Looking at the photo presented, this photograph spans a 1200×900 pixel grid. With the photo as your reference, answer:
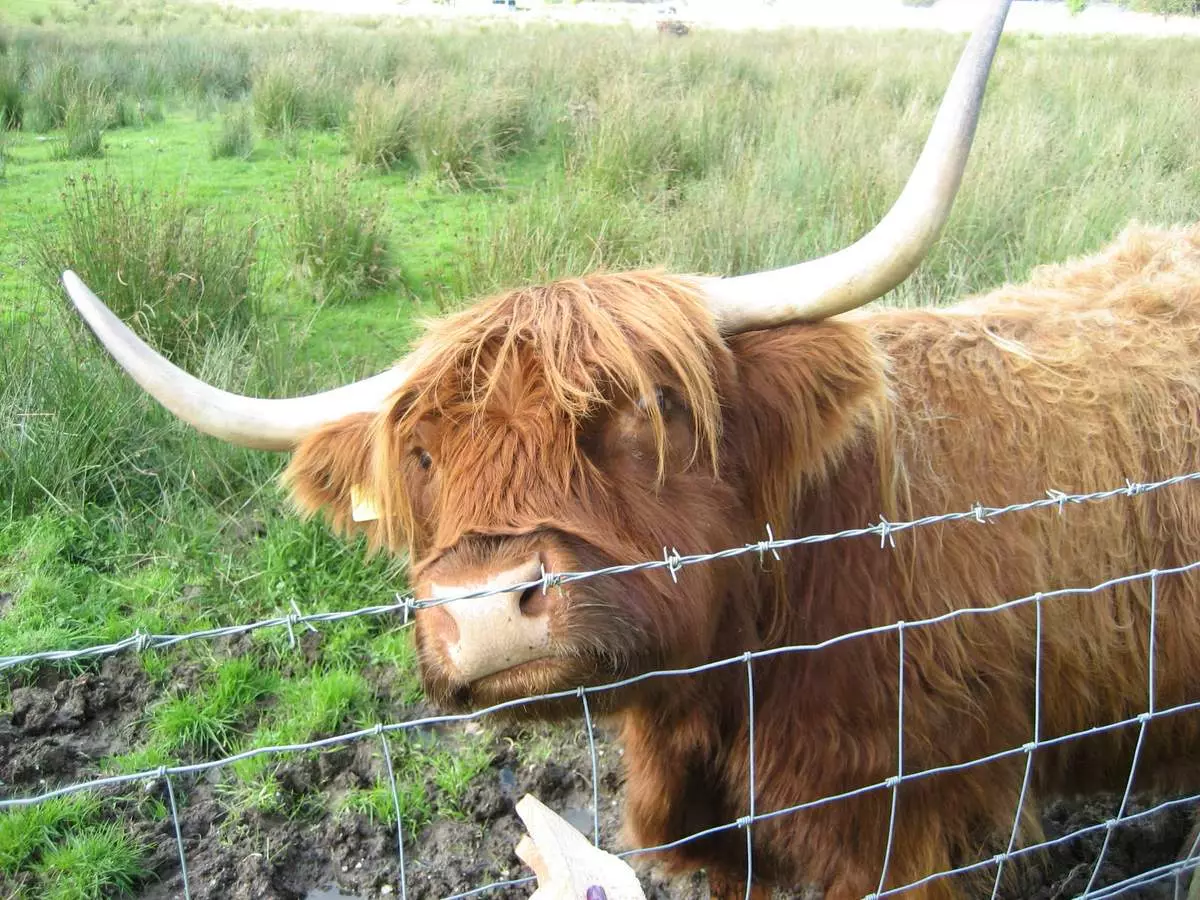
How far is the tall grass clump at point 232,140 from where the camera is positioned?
8.71 meters

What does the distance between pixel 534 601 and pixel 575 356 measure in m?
0.51

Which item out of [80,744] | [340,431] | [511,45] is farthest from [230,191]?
[511,45]

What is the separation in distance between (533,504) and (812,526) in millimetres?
743

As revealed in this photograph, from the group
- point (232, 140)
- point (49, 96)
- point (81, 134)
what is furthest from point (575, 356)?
point (49, 96)

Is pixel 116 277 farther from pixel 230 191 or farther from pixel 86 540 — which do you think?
pixel 230 191

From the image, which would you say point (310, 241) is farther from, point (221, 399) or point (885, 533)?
point (885, 533)

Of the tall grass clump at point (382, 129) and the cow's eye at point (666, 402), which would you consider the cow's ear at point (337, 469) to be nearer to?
the cow's eye at point (666, 402)

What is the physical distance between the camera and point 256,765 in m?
2.88

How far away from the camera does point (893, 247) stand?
5.48 ft

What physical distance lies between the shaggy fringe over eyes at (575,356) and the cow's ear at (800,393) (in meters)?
0.08

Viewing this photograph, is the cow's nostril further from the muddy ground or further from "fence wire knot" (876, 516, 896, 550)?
the muddy ground

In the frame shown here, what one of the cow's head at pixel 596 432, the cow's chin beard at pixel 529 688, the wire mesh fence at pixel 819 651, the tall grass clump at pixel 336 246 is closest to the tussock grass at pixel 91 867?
the wire mesh fence at pixel 819 651

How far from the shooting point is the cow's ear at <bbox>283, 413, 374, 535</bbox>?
210 cm

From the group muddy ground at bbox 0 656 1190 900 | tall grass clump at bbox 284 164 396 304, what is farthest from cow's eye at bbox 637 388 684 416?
tall grass clump at bbox 284 164 396 304
